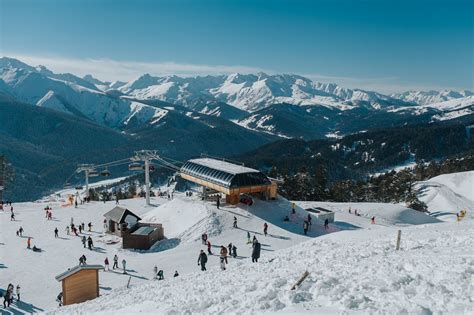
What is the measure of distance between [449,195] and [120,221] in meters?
64.1

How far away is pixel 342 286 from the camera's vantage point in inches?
501

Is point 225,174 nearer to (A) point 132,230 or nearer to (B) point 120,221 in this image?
(A) point 132,230

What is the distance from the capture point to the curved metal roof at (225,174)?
43.8 m

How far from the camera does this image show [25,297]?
2564cm

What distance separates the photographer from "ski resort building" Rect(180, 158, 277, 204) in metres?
43.6

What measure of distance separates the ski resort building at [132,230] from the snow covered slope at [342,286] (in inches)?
654

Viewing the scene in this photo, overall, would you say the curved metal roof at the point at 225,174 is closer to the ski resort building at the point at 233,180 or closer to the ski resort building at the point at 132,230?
the ski resort building at the point at 233,180

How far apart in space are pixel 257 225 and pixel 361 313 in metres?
29.1

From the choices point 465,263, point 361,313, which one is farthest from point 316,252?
point 361,313

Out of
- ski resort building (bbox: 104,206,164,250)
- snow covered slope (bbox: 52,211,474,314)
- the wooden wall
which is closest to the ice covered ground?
snow covered slope (bbox: 52,211,474,314)

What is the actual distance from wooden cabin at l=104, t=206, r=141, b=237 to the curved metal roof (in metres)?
9.91

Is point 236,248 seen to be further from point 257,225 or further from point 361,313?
point 361,313

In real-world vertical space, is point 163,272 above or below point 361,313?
below

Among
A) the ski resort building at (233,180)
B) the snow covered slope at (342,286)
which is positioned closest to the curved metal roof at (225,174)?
the ski resort building at (233,180)
